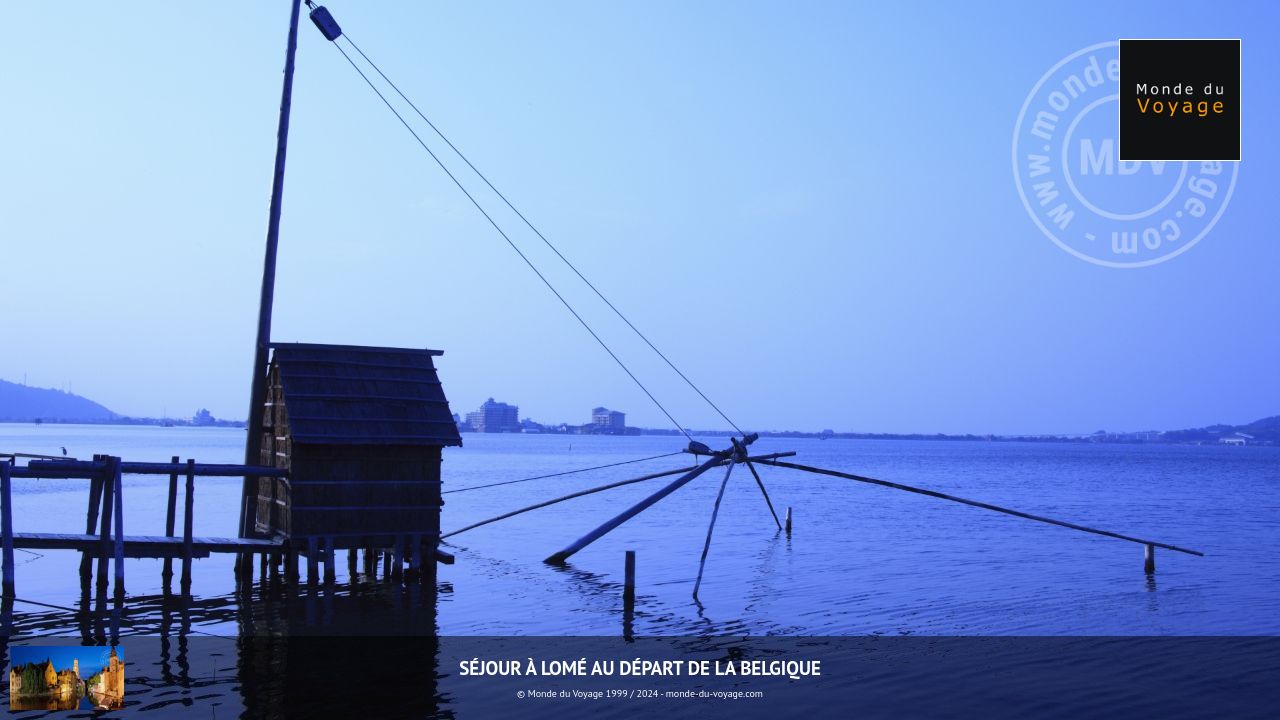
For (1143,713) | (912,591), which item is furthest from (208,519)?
(1143,713)

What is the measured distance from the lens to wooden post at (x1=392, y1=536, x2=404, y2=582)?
27062 mm

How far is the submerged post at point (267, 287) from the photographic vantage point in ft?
88.8

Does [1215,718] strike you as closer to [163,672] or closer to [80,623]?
[163,672]

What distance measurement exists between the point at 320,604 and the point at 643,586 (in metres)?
10.8

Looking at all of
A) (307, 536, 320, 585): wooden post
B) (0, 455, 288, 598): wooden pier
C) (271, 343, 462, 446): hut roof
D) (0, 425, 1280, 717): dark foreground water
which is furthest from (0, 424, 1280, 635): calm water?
(271, 343, 462, 446): hut roof

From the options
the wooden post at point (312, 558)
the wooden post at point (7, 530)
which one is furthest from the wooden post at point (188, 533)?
the wooden post at point (7, 530)

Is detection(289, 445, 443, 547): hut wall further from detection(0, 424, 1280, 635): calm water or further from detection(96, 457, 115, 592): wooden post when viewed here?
detection(96, 457, 115, 592): wooden post

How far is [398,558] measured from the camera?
27719 millimetres

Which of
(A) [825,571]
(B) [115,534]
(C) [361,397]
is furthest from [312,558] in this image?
(A) [825,571]

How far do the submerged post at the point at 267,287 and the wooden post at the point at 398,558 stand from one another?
3817 millimetres

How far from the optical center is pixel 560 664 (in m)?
20.6

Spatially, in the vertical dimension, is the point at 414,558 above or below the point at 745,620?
above

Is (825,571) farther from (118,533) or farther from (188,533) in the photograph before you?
(118,533)

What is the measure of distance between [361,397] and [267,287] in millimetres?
3827
